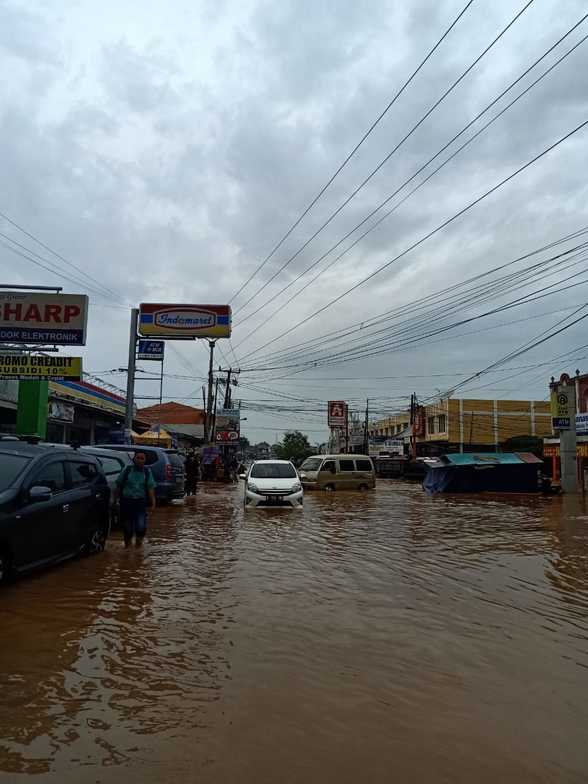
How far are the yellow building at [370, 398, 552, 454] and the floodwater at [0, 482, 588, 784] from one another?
4923cm

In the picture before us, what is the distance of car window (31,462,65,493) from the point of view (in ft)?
23.6

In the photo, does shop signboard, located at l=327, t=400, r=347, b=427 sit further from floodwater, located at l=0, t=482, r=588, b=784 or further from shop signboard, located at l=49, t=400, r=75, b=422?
floodwater, located at l=0, t=482, r=588, b=784

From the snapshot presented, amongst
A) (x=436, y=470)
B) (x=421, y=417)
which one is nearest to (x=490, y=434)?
(x=421, y=417)

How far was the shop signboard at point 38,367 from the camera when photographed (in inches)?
901

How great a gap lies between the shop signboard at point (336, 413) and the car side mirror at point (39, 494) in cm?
5134

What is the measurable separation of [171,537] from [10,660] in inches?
286

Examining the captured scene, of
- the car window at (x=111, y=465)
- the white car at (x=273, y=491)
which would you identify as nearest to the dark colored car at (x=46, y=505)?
the car window at (x=111, y=465)

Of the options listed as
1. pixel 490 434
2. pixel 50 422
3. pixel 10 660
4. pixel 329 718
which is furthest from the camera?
pixel 490 434

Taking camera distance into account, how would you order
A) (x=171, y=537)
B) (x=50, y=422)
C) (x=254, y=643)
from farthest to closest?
(x=50, y=422), (x=171, y=537), (x=254, y=643)

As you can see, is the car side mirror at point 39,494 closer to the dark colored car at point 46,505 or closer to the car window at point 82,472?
the dark colored car at point 46,505

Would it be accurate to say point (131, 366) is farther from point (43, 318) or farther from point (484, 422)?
point (484, 422)

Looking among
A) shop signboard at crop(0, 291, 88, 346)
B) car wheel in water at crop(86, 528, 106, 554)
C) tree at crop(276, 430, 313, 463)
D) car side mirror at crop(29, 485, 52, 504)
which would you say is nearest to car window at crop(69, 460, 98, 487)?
car wheel in water at crop(86, 528, 106, 554)

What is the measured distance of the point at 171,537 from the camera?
1192cm

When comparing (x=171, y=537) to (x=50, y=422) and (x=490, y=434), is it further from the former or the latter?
(x=490, y=434)
